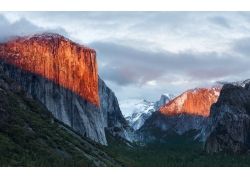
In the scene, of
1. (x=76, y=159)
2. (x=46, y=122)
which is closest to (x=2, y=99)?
(x=46, y=122)

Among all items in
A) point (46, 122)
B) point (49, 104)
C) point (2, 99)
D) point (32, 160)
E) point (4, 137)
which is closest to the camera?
point (32, 160)

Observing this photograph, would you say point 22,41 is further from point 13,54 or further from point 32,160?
point 32,160

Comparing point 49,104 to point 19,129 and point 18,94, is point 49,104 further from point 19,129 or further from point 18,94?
point 19,129

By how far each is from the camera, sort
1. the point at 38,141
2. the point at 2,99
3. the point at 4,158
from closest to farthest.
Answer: the point at 4,158 < the point at 38,141 < the point at 2,99

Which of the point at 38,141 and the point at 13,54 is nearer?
the point at 38,141

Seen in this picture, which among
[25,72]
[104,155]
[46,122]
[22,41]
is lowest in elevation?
[104,155]

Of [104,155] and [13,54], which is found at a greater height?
[13,54]

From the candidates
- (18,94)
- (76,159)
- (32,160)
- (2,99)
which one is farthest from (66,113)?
(32,160)
